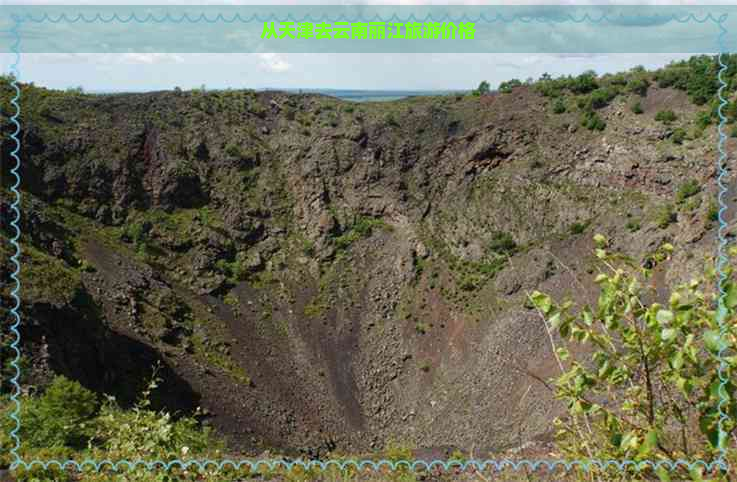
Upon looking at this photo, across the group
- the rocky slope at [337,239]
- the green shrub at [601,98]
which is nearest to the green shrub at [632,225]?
the rocky slope at [337,239]

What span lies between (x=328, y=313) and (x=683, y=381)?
28.8 m

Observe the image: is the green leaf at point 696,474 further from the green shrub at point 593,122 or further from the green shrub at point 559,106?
the green shrub at point 559,106

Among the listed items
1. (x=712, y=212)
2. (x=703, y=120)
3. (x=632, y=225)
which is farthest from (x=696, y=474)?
(x=703, y=120)

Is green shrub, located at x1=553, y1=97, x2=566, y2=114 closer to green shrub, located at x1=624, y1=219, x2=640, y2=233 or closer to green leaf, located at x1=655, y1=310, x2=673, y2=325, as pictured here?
green shrub, located at x1=624, y1=219, x2=640, y2=233

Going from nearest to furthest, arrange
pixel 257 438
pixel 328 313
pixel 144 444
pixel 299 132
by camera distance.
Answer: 1. pixel 144 444
2. pixel 257 438
3. pixel 328 313
4. pixel 299 132

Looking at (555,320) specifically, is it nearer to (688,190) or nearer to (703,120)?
(688,190)

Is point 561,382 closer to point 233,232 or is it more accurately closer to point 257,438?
point 257,438

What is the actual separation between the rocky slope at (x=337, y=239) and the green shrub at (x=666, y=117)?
23 cm

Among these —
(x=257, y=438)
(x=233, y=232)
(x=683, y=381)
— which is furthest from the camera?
(x=233, y=232)

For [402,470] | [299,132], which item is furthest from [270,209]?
[402,470]

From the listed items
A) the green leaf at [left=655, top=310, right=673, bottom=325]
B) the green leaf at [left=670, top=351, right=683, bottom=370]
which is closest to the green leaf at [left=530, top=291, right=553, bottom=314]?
the green leaf at [left=655, top=310, right=673, bottom=325]

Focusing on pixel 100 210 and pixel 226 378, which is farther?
pixel 100 210

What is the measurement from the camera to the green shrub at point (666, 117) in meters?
31.5

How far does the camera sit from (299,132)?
38406 millimetres
